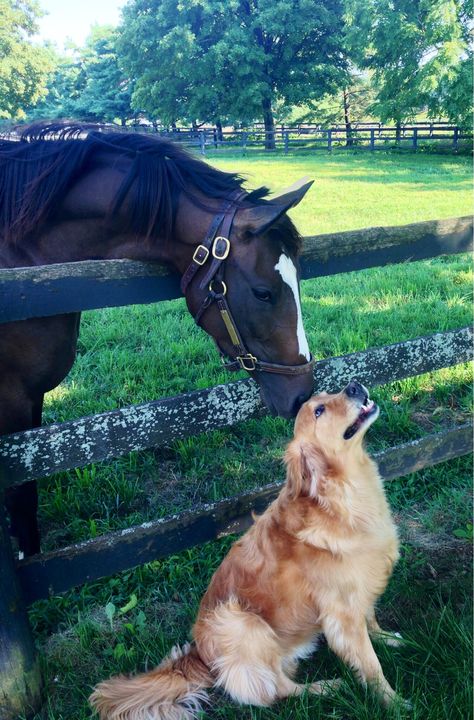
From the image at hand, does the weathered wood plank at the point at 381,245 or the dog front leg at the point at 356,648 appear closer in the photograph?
the dog front leg at the point at 356,648

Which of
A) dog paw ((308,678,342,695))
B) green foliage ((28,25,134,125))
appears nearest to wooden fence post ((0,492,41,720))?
dog paw ((308,678,342,695))

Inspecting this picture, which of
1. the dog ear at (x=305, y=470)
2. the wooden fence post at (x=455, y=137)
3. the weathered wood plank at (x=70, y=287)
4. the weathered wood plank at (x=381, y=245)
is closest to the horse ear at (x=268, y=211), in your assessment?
the weathered wood plank at (x=381, y=245)

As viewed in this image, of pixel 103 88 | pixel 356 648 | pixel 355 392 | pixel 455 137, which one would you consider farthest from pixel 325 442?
pixel 103 88

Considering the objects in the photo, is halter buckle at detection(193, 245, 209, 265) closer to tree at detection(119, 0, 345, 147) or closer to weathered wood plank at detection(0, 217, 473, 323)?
weathered wood plank at detection(0, 217, 473, 323)

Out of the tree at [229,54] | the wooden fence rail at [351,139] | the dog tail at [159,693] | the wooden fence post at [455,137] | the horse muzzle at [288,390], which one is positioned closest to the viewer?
the dog tail at [159,693]

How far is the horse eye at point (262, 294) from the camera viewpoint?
225 cm

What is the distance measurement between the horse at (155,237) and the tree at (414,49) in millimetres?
29491

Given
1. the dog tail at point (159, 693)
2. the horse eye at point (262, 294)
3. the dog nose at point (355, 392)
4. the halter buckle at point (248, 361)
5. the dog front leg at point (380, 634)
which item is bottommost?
the dog front leg at point (380, 634)

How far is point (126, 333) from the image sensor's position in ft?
18.2

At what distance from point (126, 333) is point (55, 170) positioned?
3.15 m

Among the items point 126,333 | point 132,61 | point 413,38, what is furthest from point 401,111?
point 126,333

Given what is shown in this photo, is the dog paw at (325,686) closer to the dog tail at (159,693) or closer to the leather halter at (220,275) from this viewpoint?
the dog tail at (159,693)

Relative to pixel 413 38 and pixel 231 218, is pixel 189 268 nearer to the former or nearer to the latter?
pixel 231 218

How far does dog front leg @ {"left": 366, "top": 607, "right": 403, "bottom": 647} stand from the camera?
222cm
